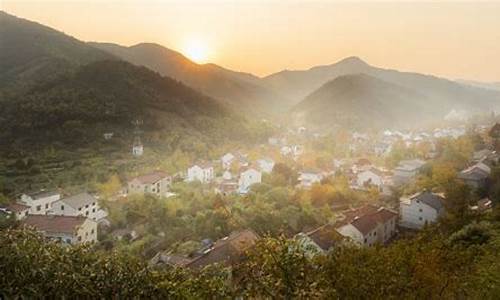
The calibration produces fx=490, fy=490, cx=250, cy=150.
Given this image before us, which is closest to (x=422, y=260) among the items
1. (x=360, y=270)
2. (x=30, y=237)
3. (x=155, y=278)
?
(x=360, y=270)

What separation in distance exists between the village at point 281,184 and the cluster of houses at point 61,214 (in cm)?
5

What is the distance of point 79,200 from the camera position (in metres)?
29.9

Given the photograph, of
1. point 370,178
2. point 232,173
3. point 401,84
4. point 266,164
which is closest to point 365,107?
point 401,84

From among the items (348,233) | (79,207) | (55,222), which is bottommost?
(79,207)

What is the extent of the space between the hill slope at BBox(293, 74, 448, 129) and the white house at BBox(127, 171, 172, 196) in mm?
51651

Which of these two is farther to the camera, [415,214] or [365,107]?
[365,107]

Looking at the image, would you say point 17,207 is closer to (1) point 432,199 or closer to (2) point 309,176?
(2) point 309,176

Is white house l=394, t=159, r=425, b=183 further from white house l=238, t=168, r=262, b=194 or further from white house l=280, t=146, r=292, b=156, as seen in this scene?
white house l=280, t=146, r=292, b=156

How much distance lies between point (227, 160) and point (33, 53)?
32.6 meters

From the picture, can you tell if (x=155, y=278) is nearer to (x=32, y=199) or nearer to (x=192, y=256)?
(x=192, y=256)

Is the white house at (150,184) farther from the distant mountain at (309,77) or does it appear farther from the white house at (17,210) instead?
the distant mountain at (309,77)

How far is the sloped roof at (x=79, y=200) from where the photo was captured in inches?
1160

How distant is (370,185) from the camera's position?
124ft

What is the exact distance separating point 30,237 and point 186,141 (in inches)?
1612
